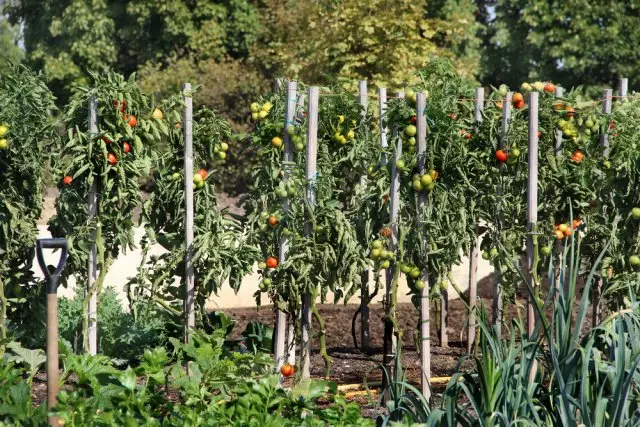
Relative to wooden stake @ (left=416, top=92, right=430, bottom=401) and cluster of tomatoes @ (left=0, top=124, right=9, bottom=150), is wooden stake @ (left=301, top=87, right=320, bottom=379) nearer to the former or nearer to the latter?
wooden stake @ (left=416, top=92, right=430, bottom=401)

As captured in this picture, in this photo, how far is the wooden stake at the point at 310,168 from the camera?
5.94m

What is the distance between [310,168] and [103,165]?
122 cm

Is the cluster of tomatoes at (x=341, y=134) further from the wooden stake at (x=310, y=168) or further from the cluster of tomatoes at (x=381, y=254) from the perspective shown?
the cluster of tomatoes at (x=381, y=254)

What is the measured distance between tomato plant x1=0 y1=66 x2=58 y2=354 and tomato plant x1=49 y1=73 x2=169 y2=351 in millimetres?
223

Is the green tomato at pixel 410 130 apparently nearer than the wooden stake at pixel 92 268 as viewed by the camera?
Yes

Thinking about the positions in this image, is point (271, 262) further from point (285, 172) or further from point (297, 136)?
point (297, 136)

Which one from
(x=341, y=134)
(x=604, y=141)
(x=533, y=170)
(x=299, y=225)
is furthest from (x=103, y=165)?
(x=604, y=141)

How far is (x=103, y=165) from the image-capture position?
20.7ft

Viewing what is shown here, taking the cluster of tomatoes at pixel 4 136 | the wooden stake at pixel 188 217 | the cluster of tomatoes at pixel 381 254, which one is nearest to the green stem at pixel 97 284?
the wooden stake at pixel 188 217

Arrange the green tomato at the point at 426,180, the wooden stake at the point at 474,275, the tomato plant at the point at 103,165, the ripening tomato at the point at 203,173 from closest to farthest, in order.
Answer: the green tomato at the point at 426,180 < the tomato plant at the point at 103,165 < the ripening tomato at the point at 203,173 < the wooden stake at the point at 474,275

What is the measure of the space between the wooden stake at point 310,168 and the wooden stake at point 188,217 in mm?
670

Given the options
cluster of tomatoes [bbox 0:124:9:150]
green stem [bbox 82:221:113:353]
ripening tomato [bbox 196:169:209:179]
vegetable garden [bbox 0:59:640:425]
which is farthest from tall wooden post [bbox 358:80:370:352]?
cluster of tomatoes [bbox 0:124:9:150]

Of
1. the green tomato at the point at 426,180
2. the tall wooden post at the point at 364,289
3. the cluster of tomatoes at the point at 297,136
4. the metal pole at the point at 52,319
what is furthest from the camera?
the tall wooden post at the point at 364,289

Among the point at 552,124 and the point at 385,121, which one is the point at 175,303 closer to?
the point at 385,121
